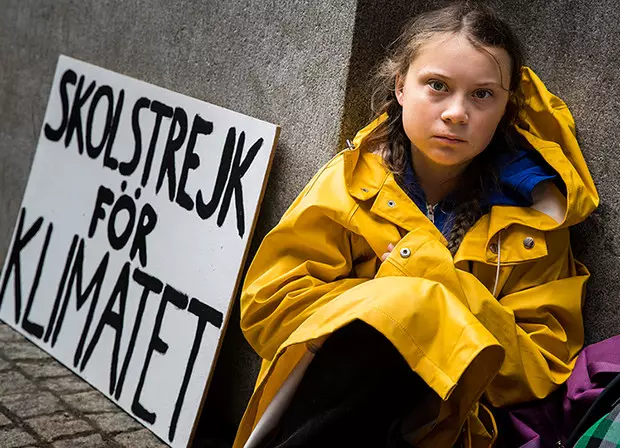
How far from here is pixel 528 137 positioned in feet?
9.18

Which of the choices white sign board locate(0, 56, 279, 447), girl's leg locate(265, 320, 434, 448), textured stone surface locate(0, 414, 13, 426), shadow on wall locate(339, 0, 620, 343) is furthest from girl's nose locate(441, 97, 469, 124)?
textured stone surface locate(0, 414, 13, 426)

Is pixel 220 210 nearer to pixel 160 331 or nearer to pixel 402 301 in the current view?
pixel 160 331

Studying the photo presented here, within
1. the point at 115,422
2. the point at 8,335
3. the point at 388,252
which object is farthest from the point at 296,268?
the point at 8,335

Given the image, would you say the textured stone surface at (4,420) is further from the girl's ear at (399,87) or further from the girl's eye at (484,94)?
the girl's eye at (484,94)

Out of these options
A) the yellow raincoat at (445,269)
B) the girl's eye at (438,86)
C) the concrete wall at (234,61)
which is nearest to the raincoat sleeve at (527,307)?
the yellow raincoat at (445,269)

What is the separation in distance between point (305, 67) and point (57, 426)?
148 centimetres

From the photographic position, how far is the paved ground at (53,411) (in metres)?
3.22

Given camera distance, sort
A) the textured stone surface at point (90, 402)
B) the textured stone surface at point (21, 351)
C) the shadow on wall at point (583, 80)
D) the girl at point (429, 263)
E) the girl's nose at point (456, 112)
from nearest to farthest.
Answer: the girl at point (429, 263)
the girl's nose at point (456, 112)
the shadow on wall at point (583, 80)
the textured stone surface at point (90, 402)
the textured stone surface at point (21, 351)

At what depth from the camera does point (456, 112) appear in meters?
2.57

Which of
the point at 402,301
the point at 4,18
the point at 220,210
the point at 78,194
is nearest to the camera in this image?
the point at 402,301

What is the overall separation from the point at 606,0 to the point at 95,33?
7.28 ft

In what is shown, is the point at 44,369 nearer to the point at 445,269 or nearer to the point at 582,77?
the point at 445,269

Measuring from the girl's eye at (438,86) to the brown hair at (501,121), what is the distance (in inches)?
4.6

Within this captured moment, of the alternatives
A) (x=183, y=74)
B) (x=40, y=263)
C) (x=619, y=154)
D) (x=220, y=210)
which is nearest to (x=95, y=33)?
(x=183, y=74)
